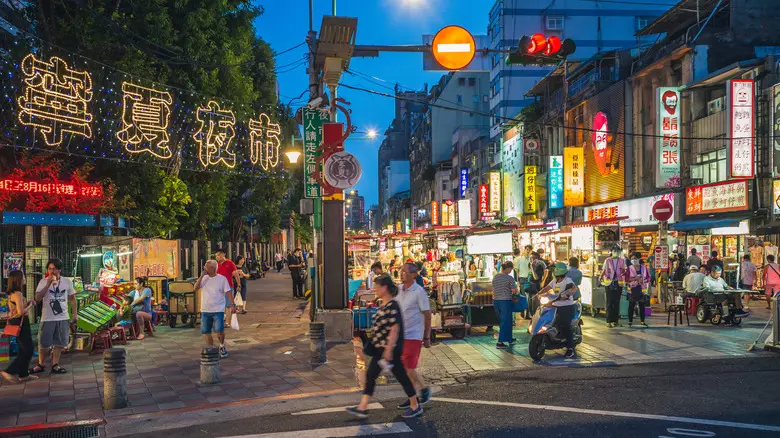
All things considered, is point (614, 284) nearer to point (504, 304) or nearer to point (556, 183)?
point (504, 304)

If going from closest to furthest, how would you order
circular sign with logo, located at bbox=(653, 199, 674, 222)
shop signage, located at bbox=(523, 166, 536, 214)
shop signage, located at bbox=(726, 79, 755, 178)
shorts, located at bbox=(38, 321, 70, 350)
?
shorts, located at bbox=(38, 321, 70, 350) < circular sign with logo, located at bbox=(653, 199, 674, 222) < shop signage, located at bbox=(726, 79, 755, 178) < shop signage, located at bbox=(523, 166, 536, 214)

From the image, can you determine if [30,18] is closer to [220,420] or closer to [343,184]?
[343,184]

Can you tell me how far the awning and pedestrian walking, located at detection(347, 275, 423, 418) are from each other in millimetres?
16750

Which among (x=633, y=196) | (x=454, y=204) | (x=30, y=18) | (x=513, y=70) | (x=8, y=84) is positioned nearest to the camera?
(x=8, y=84)

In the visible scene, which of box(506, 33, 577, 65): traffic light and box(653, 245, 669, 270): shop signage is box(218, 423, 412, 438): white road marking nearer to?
box(506, 33, 577, 65): traffic light

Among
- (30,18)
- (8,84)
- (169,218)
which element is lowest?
(169,218)

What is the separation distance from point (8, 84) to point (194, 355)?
9569mm

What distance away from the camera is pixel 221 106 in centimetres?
2317

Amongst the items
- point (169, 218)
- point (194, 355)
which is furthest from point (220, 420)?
point (169, 218)

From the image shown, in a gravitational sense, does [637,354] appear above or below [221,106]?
below

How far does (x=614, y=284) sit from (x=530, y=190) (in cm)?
2097

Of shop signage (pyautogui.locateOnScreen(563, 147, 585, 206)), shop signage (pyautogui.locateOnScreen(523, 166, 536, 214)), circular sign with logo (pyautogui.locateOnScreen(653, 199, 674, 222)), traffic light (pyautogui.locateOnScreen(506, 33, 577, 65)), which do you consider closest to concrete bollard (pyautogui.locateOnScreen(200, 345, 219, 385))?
traffic light (pyautogui.locateOnScreen(506, 33, 577, 65))

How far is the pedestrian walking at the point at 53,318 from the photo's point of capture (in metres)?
10.1

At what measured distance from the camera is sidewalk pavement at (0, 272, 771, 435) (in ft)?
27.6
